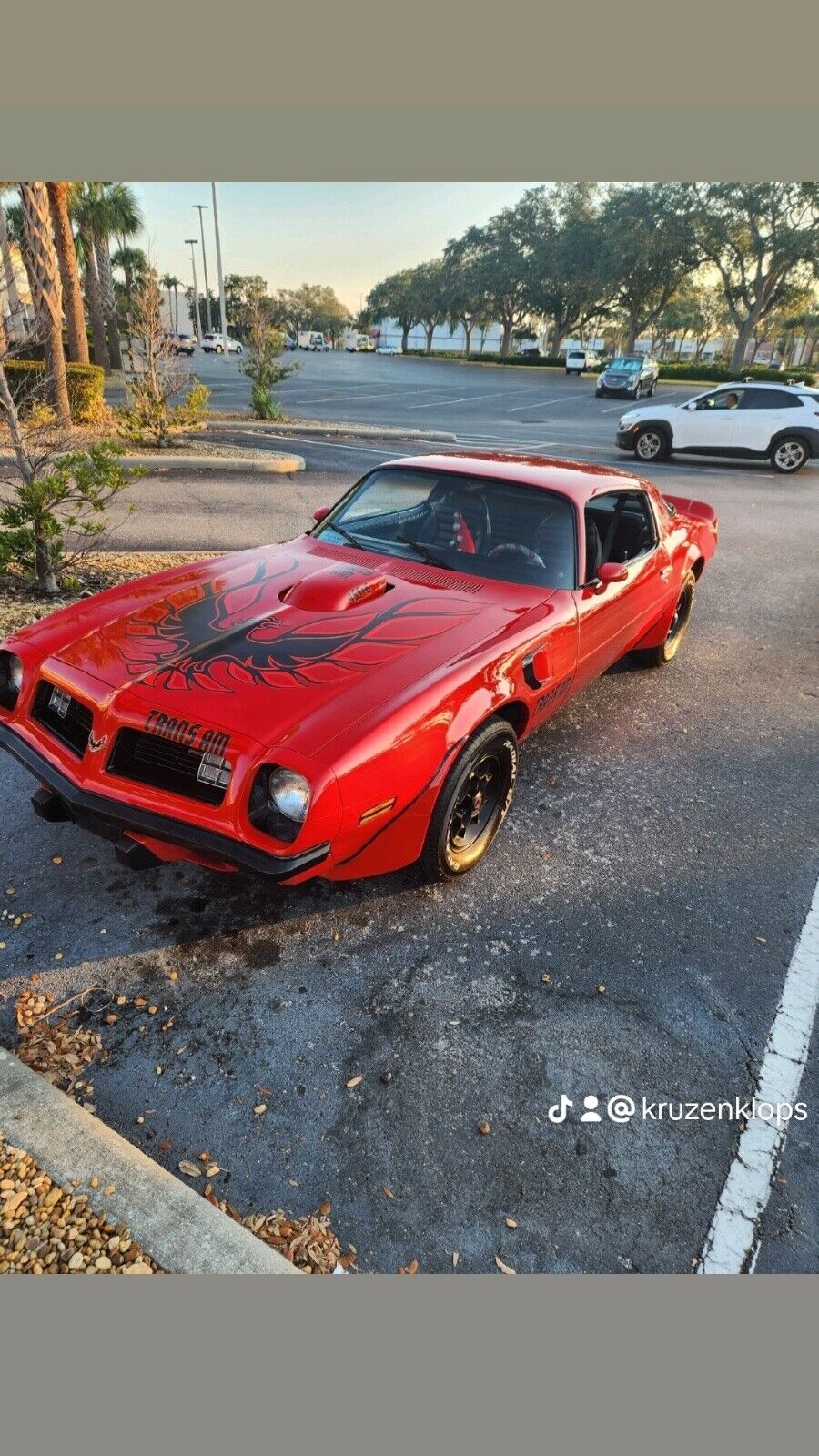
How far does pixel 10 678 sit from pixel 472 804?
1.96 meters

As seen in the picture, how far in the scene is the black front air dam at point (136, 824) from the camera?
244 cm

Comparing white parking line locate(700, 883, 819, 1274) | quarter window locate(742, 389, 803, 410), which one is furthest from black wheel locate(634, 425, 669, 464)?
white parking line locate(700, 883, 819, 1274)

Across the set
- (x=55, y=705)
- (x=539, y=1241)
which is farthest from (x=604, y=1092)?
(x=55, y=705)

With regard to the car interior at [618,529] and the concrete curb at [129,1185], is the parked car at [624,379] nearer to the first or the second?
the car interior at [618,529]

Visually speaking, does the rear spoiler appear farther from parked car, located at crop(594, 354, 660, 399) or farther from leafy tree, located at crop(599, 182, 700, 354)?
leafy tree, located at crop(599, 182, 700, 354)

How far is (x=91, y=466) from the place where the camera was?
224 inches

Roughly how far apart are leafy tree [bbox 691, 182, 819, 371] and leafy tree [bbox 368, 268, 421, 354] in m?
46.4

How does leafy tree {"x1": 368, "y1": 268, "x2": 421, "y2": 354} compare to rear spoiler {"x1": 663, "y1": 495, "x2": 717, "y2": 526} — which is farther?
leafy tree {"x1": 368, "y1": 268, "x2": 421, "y2": 354}

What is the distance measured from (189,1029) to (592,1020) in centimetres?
137

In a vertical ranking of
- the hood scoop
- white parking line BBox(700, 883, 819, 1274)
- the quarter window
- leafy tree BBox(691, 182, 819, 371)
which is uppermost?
leafy tree BBox(691, 182, 819, 371)

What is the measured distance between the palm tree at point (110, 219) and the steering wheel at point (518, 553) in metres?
24.1

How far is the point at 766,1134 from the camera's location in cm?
237

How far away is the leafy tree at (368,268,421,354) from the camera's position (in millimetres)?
82688

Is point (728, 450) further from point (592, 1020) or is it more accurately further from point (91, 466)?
point (592, 1020)
